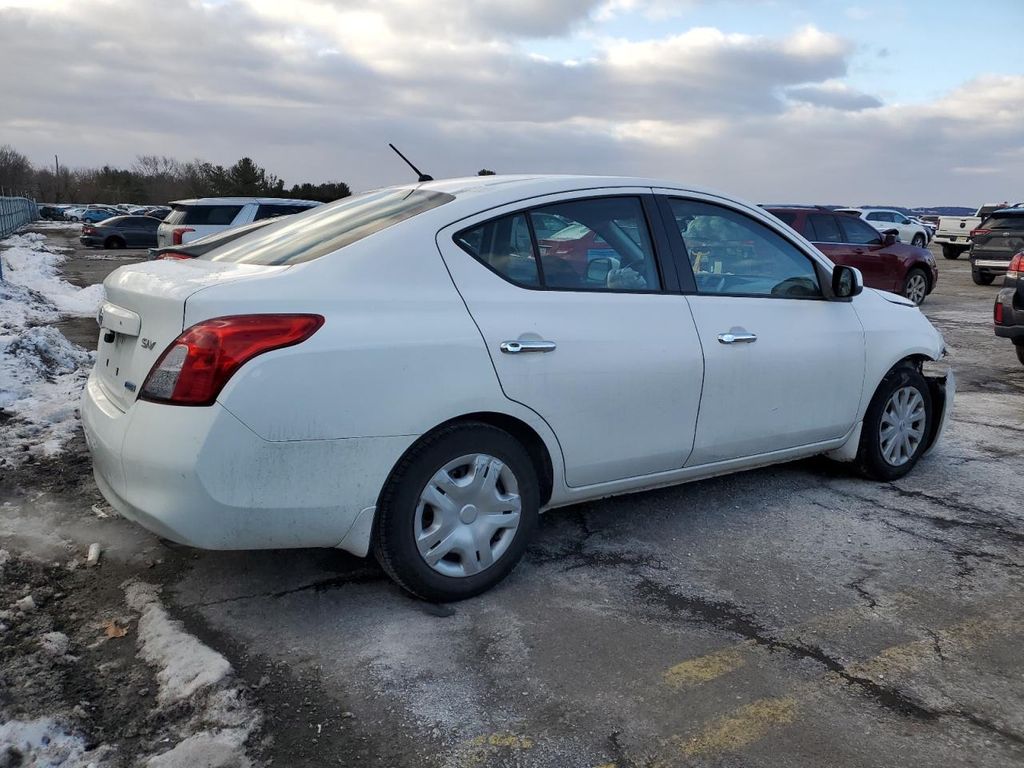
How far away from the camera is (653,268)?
396cm

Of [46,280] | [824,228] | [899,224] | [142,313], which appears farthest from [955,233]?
[142,313]

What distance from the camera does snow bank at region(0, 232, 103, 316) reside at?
43.4 feet

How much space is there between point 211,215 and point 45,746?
16006 millimetres

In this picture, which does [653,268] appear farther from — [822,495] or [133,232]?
[133,232]

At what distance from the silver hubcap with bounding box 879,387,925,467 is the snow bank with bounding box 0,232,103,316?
22.3 ft

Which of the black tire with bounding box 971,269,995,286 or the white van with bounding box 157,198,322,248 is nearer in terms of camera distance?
the white van with bounding box 157,198,322,248

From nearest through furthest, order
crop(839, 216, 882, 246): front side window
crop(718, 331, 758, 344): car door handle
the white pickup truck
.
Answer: crop(718, 331, 758, 344): car door handle → crop(839, 216, 882, 246): front side window → the white pickup truck

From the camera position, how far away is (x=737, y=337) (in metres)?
4.08

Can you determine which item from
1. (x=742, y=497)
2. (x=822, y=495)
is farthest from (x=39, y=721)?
(x=822, y=495)

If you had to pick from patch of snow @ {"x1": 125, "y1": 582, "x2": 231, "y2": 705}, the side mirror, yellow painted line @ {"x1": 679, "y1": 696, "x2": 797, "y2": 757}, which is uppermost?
the side mirror

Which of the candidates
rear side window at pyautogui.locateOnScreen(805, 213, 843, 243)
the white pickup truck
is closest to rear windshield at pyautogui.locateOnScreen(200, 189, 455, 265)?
rear side window at pyautogui.locateOnScreen(805, 213, 843, 243)

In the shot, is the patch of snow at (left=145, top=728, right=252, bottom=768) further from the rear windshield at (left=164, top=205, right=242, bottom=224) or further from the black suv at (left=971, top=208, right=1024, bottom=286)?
the black suv at (left=971, top=208, right=1024, bottom=286)

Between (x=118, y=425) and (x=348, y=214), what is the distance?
4.39ft

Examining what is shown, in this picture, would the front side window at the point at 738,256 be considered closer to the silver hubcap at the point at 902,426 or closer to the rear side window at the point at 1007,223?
the silver hubcap at the point at 902,426
